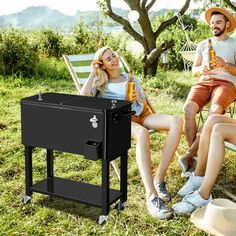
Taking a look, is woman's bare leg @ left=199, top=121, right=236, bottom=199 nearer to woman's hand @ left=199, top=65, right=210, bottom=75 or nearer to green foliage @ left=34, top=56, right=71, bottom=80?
woman's hand @ left=199, top=65, right=210, bottom=75

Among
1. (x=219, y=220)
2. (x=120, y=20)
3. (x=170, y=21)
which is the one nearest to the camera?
(x=219, y=220)

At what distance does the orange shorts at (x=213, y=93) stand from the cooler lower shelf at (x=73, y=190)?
1.11 m

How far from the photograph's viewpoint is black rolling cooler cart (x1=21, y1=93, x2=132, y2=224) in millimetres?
3131

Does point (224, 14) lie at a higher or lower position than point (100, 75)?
higher

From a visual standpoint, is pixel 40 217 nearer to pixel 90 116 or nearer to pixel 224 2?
pixel 90 116

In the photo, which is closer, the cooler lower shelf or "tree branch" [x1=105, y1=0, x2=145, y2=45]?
the cooler lower shelf

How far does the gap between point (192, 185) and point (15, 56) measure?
622 cm

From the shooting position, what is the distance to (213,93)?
418 cm

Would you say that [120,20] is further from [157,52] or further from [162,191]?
[162,191]

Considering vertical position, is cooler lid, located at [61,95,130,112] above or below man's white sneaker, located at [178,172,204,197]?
above

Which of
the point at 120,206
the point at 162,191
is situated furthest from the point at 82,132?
the point at 162,191

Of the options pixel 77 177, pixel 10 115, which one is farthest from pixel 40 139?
pixel 10 115

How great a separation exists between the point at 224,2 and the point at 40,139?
20.6 feet

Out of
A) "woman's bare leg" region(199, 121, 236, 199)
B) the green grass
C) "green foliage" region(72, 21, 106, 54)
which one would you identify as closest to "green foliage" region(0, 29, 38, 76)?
"green foliage" region(72, 21, 106, 54)
